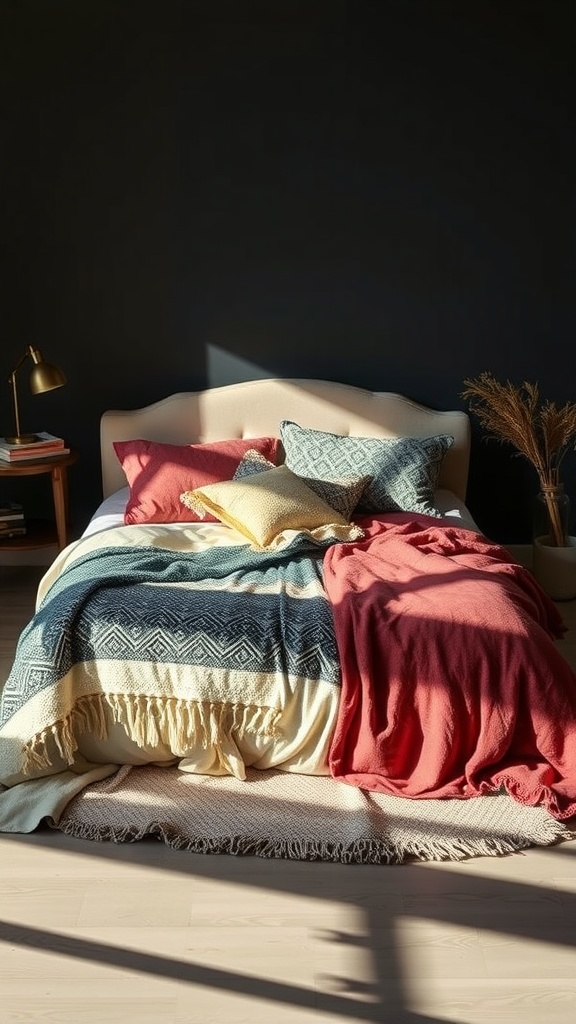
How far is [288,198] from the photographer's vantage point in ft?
15.8

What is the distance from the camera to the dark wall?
4.69 meters

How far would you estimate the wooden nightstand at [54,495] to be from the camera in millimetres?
4621

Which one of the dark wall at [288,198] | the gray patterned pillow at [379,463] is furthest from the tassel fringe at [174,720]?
the dark wall at [288,198]

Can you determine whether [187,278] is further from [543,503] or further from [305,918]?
[305,918]

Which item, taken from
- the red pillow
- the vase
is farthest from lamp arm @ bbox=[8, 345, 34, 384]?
the vase

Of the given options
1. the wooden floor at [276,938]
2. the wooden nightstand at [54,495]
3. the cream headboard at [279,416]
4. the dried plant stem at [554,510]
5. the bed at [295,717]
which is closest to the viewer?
the wooden floor at [276,938]

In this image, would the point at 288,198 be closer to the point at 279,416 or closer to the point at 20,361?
the point at 279,416

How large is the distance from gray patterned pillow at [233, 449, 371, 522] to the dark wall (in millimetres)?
667

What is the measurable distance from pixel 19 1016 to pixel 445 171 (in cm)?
375

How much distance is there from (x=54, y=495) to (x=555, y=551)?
7.06 ft

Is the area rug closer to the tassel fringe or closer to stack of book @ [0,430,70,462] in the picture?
the tassel fringe

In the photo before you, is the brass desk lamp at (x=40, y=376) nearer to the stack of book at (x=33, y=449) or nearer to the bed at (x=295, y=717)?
the stack of book at (x=33, y=449)

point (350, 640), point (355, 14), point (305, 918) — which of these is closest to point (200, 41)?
point (355, 14)

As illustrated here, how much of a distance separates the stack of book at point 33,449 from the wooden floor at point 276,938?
2075 millimetres
